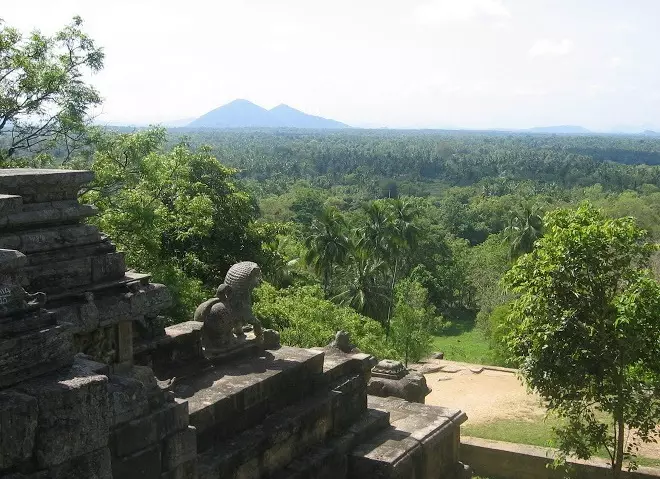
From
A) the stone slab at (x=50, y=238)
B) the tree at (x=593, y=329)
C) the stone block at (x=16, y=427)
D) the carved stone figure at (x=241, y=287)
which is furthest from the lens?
the tree at (x=593, y=329)

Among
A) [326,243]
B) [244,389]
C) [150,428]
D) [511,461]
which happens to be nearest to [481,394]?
[511,461]

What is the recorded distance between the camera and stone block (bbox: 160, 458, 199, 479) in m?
5.51

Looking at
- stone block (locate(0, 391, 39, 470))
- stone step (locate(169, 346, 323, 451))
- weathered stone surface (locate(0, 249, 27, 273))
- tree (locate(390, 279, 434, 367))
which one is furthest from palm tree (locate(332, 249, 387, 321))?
stone block (locate(0, 391, 39, 470))

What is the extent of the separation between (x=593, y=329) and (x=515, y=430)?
594cm

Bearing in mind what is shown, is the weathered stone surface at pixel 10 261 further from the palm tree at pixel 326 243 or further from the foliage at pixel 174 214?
the palm tree at pixel 326 243

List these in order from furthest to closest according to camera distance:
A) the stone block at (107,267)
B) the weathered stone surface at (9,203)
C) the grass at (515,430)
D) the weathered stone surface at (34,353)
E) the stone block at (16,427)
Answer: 1. the grass at (515,430)
2. the stone block at (107,267)
3. the weathered stone surface at (9,203)
4. the weathered stone surface at (34,353)
5. the stone block at (16,427)

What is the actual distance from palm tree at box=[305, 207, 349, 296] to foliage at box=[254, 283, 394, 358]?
1648cm

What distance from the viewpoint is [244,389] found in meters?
7.38

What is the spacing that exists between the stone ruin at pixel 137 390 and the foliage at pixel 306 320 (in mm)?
6494

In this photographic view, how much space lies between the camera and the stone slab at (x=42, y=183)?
17.3 ft

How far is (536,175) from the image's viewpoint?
130500 millimetres

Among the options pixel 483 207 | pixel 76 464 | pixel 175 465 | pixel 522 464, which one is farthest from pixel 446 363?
pixel 483 207

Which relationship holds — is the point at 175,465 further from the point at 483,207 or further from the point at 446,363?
the point at 483,207

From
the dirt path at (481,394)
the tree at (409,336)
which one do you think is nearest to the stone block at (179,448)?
the dirt path at (481,394)
